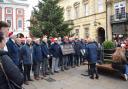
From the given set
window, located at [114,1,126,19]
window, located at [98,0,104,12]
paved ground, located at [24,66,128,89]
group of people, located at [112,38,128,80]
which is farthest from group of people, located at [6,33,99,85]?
window, located at [98,0,104,12]

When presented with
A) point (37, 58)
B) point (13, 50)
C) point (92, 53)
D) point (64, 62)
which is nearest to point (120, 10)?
point (64, 62)

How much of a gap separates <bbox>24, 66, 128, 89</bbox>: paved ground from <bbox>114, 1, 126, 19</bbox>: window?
62.5 feet

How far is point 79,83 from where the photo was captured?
11.8 meters

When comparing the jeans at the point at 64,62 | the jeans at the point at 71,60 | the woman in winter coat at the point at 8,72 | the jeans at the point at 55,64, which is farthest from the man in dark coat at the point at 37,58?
the woman in winter coat at the point at 8,72

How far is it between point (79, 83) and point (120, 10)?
21.3 meters

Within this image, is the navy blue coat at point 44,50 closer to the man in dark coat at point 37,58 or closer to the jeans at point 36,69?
the man in dark coat at point 37,58

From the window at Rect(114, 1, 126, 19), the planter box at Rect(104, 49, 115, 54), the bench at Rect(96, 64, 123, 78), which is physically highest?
the window at Rect(114, 1, 126, 19)

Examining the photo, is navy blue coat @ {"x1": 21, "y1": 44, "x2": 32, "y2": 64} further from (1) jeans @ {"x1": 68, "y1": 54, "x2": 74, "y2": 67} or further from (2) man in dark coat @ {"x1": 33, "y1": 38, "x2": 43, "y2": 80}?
(1) jeans @ {"x1": 68, "y1": 54, "x2": 74, "y2": 67}

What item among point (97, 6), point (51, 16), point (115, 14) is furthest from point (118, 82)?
point (97, 6)

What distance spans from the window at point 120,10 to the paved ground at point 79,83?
750 inches

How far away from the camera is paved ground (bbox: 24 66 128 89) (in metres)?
11.0

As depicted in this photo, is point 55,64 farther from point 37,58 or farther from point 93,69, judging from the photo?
point 93,69

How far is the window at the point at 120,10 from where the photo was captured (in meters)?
31.1

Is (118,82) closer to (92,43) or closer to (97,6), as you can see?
(92,43)
